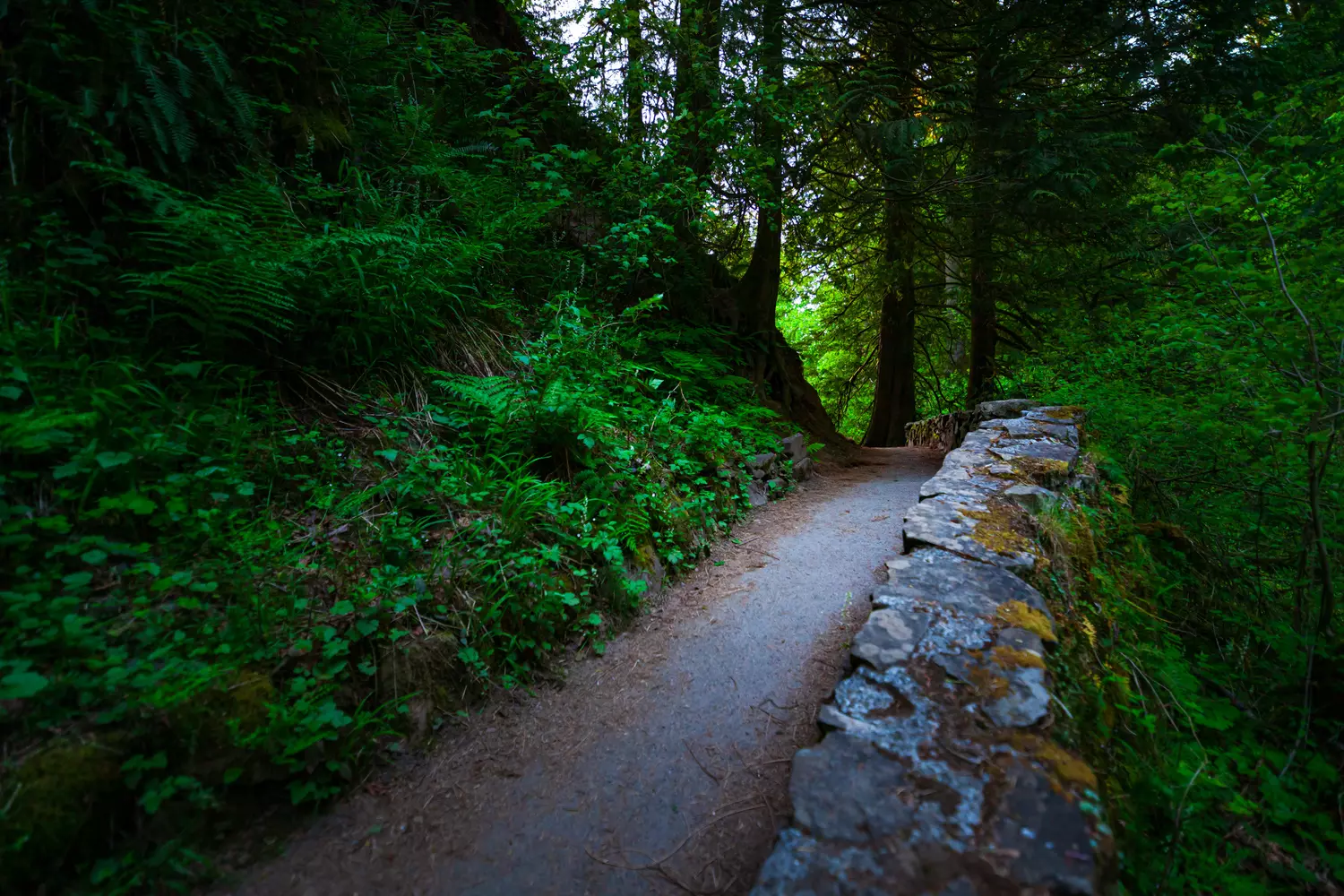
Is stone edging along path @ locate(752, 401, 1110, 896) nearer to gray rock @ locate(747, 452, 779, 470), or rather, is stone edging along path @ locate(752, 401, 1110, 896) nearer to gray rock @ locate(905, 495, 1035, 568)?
gray rock @ locate(905, 495, 1035, 568)

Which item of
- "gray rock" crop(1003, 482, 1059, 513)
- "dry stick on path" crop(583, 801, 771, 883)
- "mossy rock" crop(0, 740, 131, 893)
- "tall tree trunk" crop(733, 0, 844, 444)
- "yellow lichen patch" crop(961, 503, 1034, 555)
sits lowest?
"dry stick on path" crop(583, 801, 771, 883)

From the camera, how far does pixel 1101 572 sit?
3.21m

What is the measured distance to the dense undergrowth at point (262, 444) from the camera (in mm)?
1788

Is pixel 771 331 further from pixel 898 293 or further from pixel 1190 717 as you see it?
pixel 1190 717

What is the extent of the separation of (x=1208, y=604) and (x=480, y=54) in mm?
8236

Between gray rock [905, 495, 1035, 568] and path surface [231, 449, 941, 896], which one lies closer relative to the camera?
path surface [231, 449, 941, 896]

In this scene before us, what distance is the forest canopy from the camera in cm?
197

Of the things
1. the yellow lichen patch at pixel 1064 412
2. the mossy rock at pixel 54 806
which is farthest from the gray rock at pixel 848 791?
the yellow lichen patch at pixel 1064 412

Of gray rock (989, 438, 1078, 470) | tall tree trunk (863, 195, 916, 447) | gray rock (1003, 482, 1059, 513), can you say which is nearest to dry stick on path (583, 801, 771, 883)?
gray rock (1003, 482, 1059, 513)

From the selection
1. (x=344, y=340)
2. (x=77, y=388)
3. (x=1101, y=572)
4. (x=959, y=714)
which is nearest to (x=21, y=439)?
(x=77, y=388)

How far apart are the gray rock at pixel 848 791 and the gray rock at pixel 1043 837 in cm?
24

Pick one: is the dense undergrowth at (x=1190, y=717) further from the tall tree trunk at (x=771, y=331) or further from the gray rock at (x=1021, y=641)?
the tall tree trunk at (x=771, y=331)

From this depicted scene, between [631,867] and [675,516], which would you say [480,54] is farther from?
[631,867]

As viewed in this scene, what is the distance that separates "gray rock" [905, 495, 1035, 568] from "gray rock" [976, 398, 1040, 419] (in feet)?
12.6
